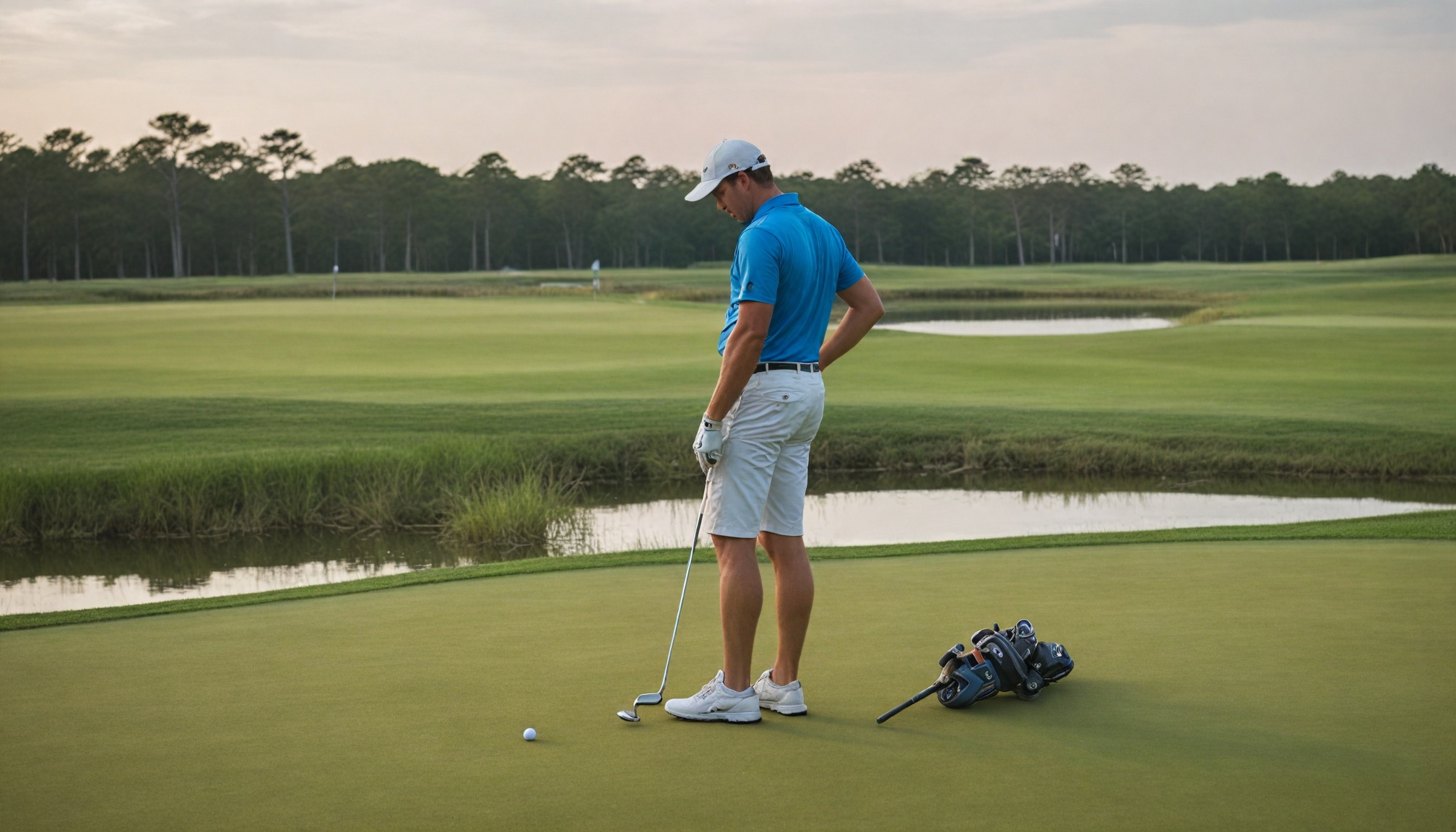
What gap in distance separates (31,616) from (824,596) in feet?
12.2

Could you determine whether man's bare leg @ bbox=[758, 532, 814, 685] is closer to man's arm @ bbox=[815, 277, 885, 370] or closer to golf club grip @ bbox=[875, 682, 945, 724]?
golf club grip @ bbox=[875, 682, 945, 724]

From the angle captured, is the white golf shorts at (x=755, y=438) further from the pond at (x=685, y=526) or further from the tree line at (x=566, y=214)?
Answer: the tree line at (x=566, y=214)

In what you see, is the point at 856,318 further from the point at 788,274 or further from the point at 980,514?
the point at 980,514

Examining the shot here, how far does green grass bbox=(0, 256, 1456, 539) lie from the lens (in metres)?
13.7

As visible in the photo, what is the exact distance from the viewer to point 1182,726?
4.22 meters

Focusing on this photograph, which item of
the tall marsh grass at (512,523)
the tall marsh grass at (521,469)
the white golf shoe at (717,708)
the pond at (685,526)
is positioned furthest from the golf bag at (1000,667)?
the tall marsh grass at (521,469)

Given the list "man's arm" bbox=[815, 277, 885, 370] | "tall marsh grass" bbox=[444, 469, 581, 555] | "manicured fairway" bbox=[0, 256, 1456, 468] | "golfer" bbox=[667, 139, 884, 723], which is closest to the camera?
"golfer" bbox=[667, 139, 884, 723]

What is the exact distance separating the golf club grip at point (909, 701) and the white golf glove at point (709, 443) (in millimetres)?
989

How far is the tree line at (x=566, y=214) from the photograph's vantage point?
84.0 meters

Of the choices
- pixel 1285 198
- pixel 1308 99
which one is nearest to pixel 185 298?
pixel 1308 99

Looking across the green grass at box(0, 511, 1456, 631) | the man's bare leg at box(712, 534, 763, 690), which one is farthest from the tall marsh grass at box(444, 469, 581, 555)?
the man's bare leg at box(712, 534, 763, 690)

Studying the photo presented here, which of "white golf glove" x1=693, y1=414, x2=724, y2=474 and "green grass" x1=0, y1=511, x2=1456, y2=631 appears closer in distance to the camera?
"white golf glove" x1=693, y1=414, x2=724, y2=474

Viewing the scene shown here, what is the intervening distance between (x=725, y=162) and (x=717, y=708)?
1.84 meters

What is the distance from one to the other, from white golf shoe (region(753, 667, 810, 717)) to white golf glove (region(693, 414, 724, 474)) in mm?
780
